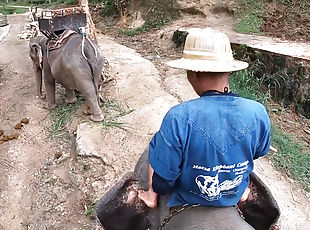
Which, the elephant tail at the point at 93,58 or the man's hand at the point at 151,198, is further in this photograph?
the elephant tail at the point at 93,58

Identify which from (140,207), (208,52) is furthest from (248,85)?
(208,52)

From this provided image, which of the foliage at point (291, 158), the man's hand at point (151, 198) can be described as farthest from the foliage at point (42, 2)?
the man's hand at point (151, 198)

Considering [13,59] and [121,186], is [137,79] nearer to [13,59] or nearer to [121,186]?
[13,59]

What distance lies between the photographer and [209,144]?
161cm

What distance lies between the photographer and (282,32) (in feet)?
25.1

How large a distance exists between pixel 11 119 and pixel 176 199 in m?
3.95

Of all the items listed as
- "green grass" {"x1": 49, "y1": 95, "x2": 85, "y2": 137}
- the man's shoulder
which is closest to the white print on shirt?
the man's shoulder

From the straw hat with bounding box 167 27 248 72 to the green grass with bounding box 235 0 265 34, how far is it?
650cm

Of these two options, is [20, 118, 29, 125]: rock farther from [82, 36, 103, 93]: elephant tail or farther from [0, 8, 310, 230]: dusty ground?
[82, 36, 103, 93]: elephant tail

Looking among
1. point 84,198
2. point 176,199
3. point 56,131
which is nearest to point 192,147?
point 176,199

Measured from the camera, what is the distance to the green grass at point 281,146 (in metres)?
4.30

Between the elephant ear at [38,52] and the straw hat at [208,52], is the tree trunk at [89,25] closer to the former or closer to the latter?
the elephant ear at [38,52]

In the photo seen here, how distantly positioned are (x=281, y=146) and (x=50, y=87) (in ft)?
9.46

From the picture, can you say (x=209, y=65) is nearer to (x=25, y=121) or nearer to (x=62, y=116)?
(x=62, y=116)
